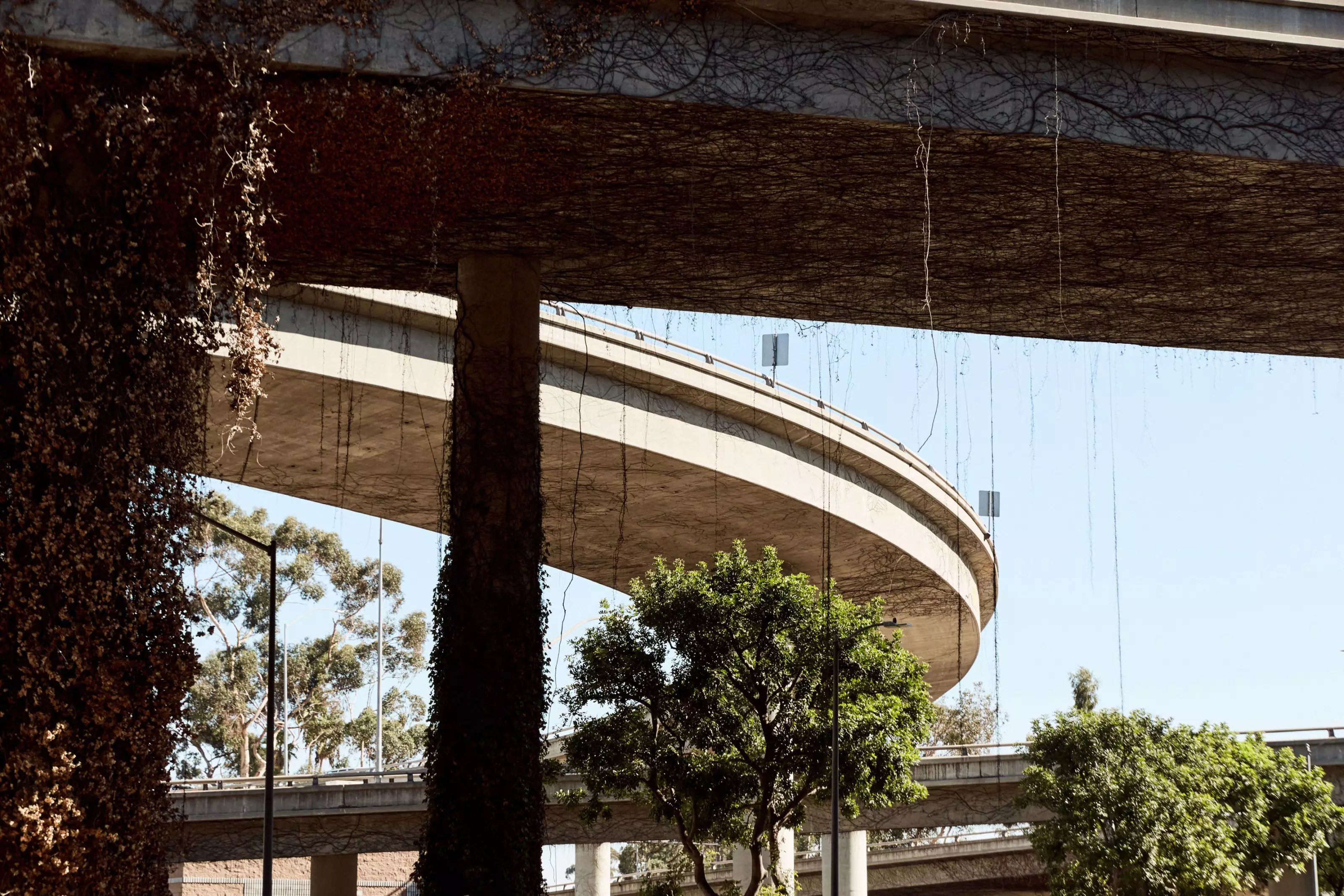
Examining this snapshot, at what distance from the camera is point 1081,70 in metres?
15.6

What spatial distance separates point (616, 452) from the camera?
3058 cm

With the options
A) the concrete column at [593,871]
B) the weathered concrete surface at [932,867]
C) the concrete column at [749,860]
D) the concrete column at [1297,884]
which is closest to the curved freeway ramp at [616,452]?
the concrete column at [749,860]

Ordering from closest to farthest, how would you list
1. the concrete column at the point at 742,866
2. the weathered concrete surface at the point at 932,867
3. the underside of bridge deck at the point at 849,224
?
the underside of bridge deck at the point at 849,224, the concrete column at the point at 742,866, the weathered concrete surface at the point at 932,867

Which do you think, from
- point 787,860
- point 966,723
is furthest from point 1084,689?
point 787,860

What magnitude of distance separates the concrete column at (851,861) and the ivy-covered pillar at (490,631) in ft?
88.5

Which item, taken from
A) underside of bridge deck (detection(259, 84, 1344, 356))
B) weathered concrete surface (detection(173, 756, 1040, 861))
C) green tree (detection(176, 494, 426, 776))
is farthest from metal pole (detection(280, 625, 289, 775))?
underside of bridge deck (detection(259, 84, 1344, 356))

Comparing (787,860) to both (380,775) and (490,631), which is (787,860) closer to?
(380,775)

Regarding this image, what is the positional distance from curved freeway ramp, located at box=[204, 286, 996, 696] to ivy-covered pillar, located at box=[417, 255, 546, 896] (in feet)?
22.8

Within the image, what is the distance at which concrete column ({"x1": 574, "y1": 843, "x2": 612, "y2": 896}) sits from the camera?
44375 millimetres

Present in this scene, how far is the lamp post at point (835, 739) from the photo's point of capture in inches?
957

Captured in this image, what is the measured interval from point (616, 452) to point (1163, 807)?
16191 mm

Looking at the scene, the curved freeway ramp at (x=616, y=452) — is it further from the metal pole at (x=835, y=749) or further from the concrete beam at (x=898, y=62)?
the concrete beam at (x=898, y=62)

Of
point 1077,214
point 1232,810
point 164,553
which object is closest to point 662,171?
point 1077,214

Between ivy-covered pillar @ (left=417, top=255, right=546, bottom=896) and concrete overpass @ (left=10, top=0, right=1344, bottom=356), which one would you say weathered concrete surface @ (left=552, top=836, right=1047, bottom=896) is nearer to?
ivy-covered pillar @ (left=417, top=255, right=546, bottom=896)
